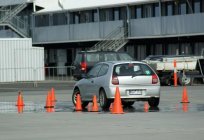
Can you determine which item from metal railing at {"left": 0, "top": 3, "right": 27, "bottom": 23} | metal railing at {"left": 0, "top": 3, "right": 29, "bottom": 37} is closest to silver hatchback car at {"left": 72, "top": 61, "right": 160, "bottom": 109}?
metal railing at {"left": 0, "top": 3, "right": 29, "bottom": 37}

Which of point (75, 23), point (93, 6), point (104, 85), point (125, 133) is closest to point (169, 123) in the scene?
point (125, 133)

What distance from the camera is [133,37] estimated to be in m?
55.4

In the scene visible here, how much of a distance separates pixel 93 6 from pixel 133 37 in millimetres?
6230

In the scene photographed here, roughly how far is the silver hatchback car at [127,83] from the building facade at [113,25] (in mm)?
25511

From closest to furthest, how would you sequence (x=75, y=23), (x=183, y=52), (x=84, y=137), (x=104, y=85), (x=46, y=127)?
(x=84, y=137) → (x=46, y=127) → (x=104, y=85) → (x=183, y=52) → (x=75, y=23)

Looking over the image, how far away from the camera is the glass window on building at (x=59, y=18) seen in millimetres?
64500

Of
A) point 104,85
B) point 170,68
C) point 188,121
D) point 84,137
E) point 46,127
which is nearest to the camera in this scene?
point 84,137

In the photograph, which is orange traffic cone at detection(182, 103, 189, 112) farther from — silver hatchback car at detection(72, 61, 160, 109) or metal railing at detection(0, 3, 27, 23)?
metal railing at detection(0, 3, 27, 23)

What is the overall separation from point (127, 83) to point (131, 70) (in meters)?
0.53

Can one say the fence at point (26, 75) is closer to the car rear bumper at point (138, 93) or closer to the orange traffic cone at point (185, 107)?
the orange traffic cone at point (185, 107)

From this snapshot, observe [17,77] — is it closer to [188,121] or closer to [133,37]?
[133,37]

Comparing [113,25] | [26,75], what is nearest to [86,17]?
[113,25]

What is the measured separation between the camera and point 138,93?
22.9 metres

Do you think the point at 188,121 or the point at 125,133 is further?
the point at 188,121
